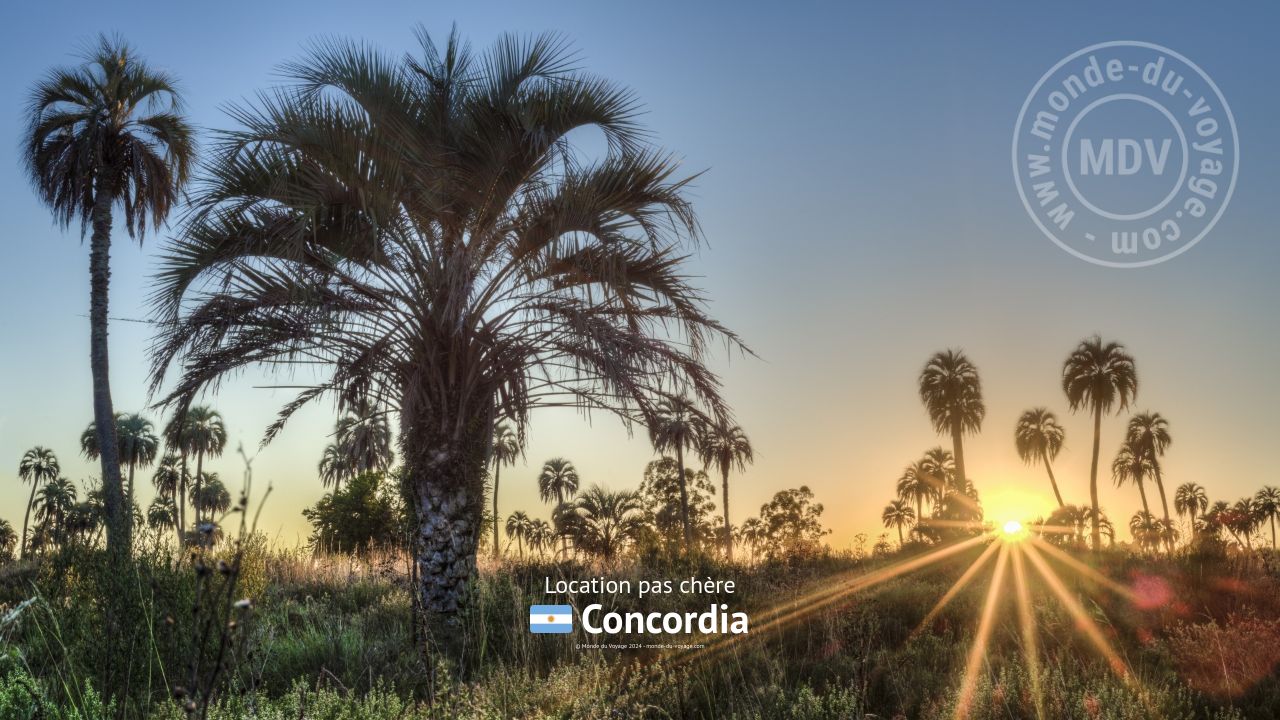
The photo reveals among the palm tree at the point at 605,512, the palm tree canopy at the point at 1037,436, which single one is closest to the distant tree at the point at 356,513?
the palm tree at the point at 605,512

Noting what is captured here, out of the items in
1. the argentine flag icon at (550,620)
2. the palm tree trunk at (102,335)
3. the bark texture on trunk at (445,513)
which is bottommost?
the argentine flag icon at (550,620)

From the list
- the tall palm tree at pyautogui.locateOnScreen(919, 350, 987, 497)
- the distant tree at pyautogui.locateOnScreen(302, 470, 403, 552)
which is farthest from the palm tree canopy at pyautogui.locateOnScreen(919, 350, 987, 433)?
the distant tree at pyautogui.locateOnScreen(302, 470, 403, 552)

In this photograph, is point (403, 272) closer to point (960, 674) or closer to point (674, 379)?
point (674, 379)

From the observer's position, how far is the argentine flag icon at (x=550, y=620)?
8.12 meters

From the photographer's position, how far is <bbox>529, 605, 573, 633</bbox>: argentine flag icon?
26.7 feet

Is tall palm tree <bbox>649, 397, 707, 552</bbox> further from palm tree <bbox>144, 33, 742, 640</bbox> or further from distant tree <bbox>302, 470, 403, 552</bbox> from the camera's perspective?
distant tree <bbox>302, 470, 403, 552</bbox>

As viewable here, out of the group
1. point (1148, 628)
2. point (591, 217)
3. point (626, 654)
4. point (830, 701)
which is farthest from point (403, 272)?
point (1148, 628)

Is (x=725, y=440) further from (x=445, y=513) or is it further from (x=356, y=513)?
(x=356, y=513)

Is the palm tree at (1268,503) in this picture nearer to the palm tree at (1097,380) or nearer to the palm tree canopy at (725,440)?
the palm tree at (1097,380)

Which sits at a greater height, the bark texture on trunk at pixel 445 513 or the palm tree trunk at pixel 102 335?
the palm tree trunk at pixel 102 335

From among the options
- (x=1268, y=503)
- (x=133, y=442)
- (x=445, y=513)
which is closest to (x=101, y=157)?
(x=445, y=513)

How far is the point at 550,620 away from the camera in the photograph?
824cm

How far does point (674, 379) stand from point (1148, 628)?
225 inches

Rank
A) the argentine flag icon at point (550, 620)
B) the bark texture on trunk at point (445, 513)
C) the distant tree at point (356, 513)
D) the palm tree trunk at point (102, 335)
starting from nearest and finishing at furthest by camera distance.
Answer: the argentine flag icon at point (550, 620)
the bark texture on trunk at point (445, 513)
the palm tree trunk at point (102, 335)
the distant tree at point (356, 513)
